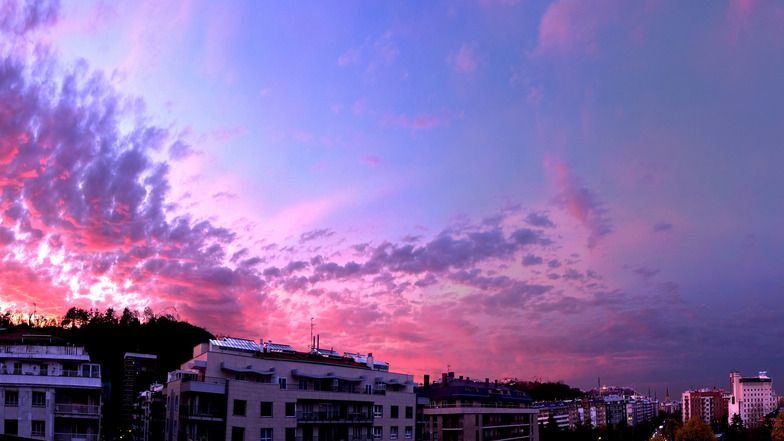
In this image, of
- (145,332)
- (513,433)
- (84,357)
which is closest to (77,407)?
(84,357)

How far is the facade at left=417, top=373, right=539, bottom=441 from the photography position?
97875 millimetres

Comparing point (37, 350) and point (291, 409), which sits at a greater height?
point (37, 350)

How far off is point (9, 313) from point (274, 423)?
130628mm

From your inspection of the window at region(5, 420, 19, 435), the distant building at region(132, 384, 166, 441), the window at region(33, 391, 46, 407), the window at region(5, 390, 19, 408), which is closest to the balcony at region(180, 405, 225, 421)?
the window at region(33, 391, 46, 407)

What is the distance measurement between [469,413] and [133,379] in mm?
55356

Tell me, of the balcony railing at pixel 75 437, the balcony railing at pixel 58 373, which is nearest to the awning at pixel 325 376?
the balcony railing at pixel 58 373

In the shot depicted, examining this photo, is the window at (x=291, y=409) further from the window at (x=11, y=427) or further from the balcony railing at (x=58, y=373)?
the window at (x=11, y=427)

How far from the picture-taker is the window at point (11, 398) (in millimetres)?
54378

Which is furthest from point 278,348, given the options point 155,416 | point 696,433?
point 696,433

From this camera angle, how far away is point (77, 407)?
2250 inches

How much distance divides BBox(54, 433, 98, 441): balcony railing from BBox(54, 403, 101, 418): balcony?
1.74m

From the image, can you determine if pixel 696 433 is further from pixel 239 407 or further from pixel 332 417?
pixel 239 407

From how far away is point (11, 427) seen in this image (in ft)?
174

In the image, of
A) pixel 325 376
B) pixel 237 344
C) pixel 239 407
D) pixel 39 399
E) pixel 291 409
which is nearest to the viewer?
pixel 239 407
